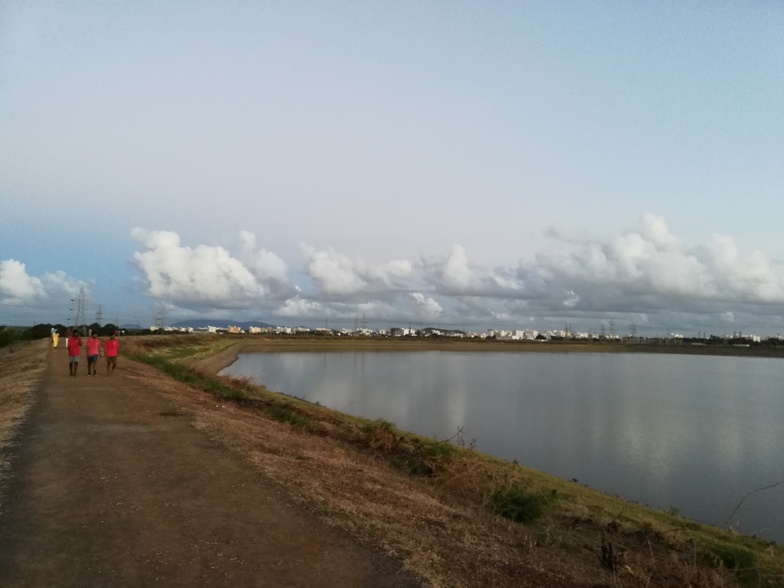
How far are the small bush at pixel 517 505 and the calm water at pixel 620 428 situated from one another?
25.3ft

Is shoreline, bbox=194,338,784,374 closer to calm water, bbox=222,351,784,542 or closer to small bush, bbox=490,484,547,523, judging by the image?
calm water, bbox=222,351,784,542

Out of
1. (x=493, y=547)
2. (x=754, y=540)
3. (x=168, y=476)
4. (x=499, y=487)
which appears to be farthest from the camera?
(x=754, y=540)

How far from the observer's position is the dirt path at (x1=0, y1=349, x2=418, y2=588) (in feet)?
18.4

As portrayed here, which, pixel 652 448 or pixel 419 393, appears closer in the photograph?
pixel 652 448

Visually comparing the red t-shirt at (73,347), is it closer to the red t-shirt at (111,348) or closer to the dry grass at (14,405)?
the dry grass at (14,405)

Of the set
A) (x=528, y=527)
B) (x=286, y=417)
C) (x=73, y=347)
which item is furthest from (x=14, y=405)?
(x=528, y=527)

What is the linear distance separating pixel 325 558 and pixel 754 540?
11.4 meters

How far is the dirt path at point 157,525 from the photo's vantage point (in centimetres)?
561

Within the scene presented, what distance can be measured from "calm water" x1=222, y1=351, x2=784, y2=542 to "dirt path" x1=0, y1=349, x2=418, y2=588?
13.1 m

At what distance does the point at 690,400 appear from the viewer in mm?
43656

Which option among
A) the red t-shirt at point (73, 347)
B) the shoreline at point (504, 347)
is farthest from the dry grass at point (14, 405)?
the shoreline at point (504, 347)

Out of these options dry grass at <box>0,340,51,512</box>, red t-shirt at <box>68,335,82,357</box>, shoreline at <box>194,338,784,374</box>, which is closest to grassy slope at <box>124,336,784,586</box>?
dry grass at <box>0,340,51,512</box>

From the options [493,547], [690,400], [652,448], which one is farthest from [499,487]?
[690,400]

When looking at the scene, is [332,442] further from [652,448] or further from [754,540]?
[652,448]
